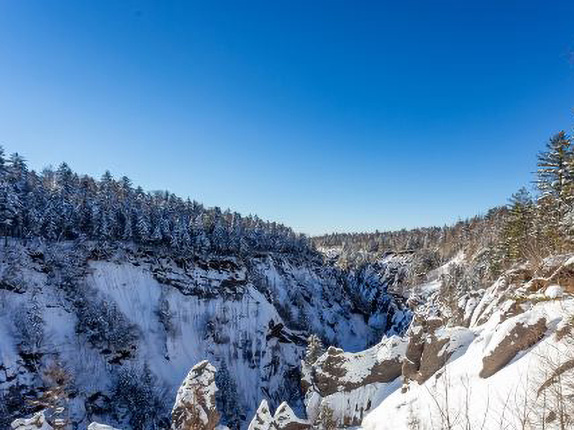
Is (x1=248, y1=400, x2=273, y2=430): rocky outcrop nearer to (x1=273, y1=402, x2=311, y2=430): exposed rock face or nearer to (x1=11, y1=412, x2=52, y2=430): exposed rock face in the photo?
(x1=273, y1=402, x2=311, y2=430): exposed rock face

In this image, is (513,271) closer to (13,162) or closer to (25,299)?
(25,299)

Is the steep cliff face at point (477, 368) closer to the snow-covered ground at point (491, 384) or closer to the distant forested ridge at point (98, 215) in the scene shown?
the snow-covered ground at point (491, 384)

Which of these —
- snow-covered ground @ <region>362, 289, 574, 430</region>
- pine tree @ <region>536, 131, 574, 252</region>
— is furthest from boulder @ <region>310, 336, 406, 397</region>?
pine tree @ <region>536, 131, 574, 252</region>

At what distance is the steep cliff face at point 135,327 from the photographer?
1639 inches

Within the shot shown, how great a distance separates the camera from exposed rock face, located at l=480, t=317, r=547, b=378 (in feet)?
45.8

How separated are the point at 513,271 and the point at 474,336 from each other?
5247 mm

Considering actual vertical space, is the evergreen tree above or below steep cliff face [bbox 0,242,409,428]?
above

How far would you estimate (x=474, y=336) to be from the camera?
20.3 m

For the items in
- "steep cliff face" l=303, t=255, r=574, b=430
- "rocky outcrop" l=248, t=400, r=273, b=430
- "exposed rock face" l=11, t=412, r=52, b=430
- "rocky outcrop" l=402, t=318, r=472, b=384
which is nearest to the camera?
"steep cliff face" l=303, t=255, r=574, b=430

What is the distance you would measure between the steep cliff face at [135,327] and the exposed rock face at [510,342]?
40769 millimetres

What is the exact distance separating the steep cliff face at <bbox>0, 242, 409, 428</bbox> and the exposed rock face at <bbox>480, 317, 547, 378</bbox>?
134ft


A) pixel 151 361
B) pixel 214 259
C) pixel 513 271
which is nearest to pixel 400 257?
pixel 214 259

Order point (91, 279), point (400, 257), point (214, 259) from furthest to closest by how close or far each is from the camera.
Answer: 1. point (400, 257)
2. point (214, 259)
3. point (91, 279)

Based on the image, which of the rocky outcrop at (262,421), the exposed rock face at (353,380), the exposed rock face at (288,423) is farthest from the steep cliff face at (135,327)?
the exposed rock face at (288,423)
